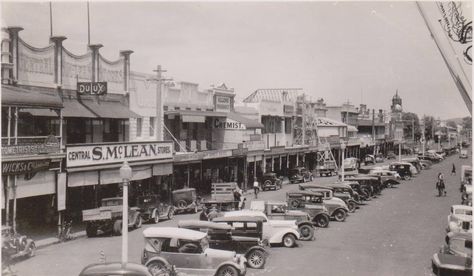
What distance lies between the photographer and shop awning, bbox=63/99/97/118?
75.9ft

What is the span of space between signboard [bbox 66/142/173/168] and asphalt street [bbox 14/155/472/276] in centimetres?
316

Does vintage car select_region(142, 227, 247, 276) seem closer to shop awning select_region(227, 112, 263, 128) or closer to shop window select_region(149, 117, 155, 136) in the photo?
shop window select_region(149, 117, 155, 136)

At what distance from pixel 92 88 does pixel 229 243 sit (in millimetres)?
11639

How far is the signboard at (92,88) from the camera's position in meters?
23.8

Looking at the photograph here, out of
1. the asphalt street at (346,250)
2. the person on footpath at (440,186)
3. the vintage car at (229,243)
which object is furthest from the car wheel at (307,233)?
the person on footpath at (440,186)

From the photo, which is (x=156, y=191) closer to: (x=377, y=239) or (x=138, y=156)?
(x=138, y=156)

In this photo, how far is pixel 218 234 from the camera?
16016 millimetres

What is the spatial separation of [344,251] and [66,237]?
1022cm

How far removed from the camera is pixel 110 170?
74.0 feet

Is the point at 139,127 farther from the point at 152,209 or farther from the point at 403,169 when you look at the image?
the point at 403,169

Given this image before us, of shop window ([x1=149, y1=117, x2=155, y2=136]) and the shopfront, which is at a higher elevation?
shop window ([x1=149, y1=117, x2=155, y2=136])

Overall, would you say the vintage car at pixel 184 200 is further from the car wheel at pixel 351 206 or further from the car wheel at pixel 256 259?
the car wheel at pixel 256 259

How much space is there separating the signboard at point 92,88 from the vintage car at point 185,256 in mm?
11149

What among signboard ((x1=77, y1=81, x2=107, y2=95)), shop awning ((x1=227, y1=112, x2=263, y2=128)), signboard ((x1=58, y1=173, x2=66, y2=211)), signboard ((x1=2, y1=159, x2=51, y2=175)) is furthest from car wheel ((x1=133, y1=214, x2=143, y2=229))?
shop awning ((x1=227, y1=112, x2=263, y2=128))
